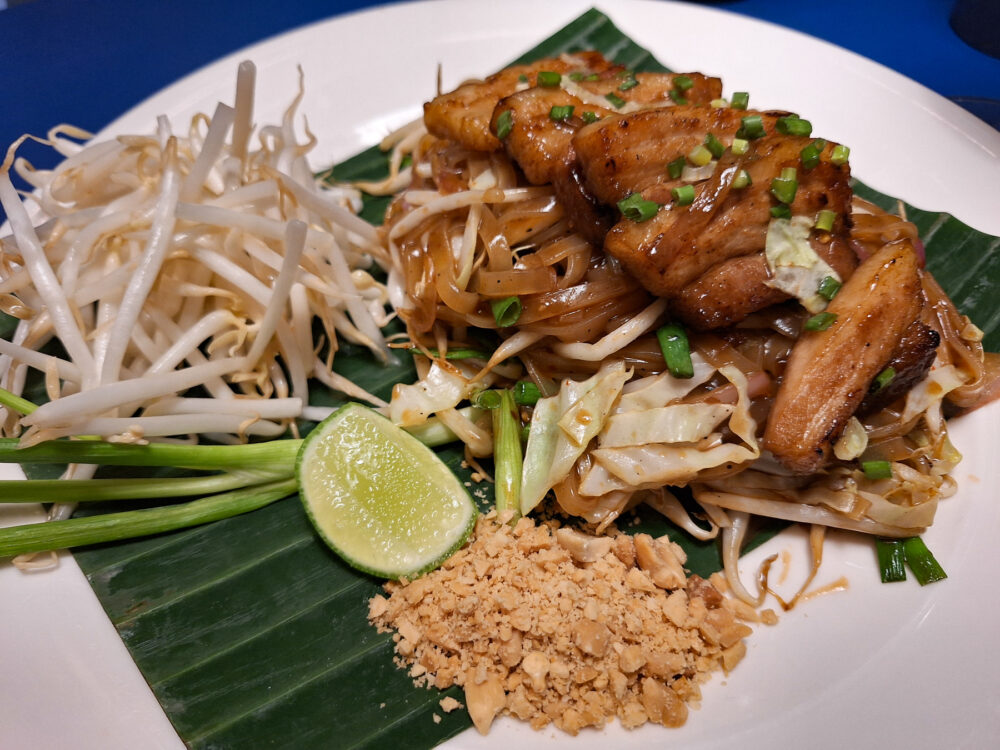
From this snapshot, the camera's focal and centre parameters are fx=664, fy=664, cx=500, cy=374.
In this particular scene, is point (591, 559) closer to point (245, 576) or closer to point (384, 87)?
point (245, 576)

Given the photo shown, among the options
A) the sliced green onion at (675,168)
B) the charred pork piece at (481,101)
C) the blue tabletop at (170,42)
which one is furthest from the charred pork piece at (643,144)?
the blue tabletop at (170,42)

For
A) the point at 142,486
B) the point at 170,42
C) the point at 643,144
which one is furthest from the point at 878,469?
the point at 170,42

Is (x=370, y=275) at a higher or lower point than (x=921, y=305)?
lower

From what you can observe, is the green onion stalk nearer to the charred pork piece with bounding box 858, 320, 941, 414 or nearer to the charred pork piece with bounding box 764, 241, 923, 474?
the charred pork piece with bounding box 764, 241, 923, 474

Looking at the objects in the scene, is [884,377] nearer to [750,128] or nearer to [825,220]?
[825,220]

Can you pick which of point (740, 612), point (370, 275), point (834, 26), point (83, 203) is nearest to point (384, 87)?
point (370, 275)
